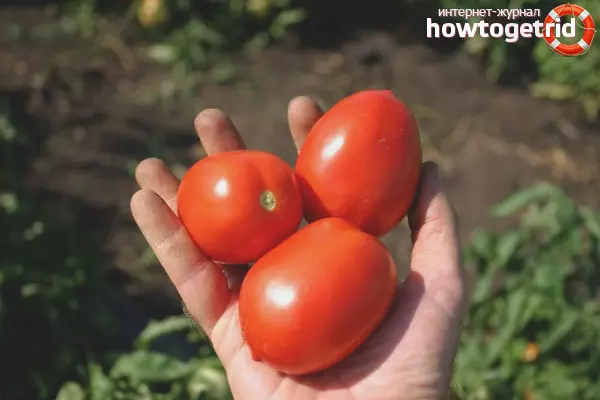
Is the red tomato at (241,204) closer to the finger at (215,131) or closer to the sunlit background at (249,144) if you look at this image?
the finger at (215,131)

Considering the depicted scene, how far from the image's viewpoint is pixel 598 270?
286cm

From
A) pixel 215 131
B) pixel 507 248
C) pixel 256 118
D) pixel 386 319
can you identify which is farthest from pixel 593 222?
pixel 256 118

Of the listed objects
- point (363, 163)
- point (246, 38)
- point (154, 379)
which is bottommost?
point (246, 38)

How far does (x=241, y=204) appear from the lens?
1964 millimetres

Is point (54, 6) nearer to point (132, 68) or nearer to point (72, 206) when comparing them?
point (132, 68)

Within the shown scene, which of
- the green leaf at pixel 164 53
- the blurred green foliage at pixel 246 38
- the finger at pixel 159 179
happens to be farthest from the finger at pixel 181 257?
the green leaf at pixel 164 53

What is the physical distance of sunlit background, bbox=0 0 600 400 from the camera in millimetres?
2777

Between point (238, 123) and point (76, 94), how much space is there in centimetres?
102

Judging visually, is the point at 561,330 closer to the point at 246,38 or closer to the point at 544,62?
the point at 544,62

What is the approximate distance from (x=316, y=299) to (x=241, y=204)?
333 millimetres

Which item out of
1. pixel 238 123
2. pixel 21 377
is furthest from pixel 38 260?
pixel 238 123

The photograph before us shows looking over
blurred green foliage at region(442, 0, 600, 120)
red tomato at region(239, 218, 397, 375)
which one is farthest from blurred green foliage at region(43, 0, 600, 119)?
red tomato at region(239, 218, 397, 375)

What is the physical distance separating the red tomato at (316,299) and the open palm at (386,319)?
0.10m

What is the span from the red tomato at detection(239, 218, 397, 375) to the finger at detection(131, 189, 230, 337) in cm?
28
